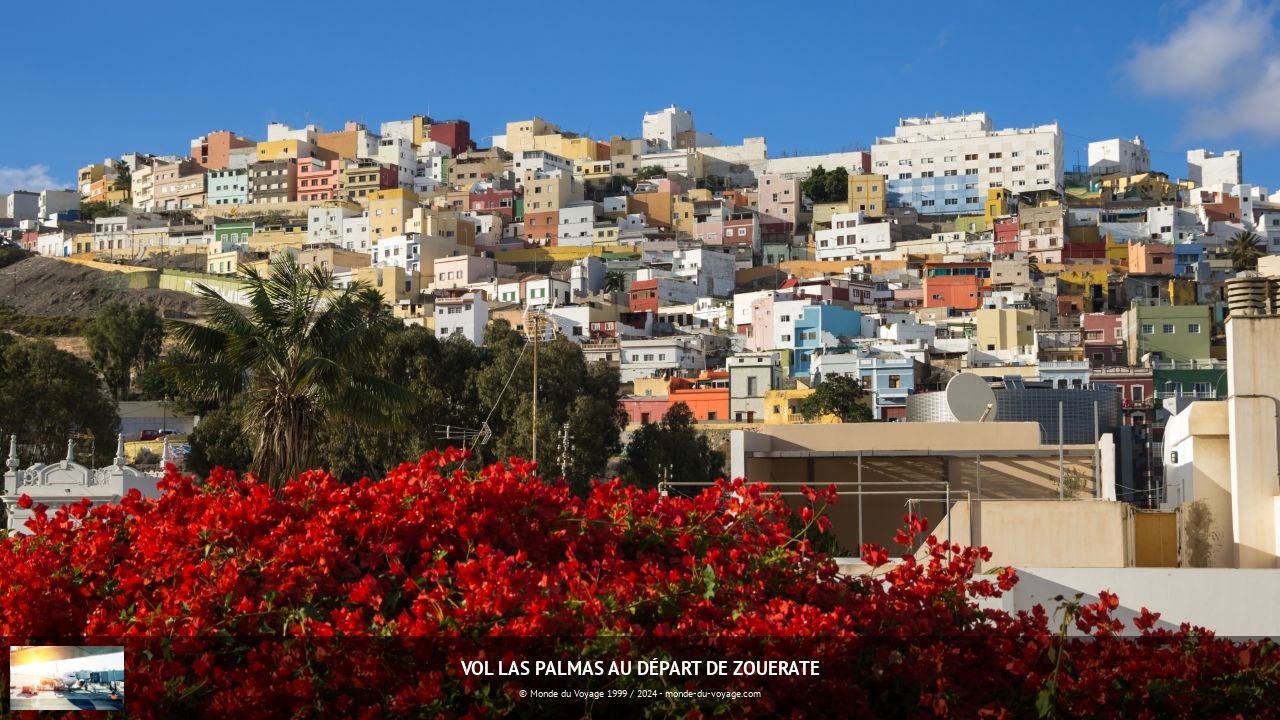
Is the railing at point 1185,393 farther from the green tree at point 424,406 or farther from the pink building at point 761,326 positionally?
the green tree at point 424,406

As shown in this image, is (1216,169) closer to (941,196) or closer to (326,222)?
(941,196)

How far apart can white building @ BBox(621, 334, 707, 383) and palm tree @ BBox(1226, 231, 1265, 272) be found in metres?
31.6

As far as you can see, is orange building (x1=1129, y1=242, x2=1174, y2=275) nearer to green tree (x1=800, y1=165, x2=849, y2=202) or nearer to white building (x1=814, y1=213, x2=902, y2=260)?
white building (x1=814, y1=213, x2=902, y2=260)

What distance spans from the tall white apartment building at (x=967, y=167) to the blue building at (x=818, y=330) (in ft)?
106

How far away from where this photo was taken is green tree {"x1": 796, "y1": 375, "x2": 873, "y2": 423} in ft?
188

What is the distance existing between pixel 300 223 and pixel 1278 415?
9645 centimetres

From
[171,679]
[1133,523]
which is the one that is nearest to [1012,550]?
[1133,523]

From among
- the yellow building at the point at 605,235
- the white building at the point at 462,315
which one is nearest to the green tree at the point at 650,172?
the yellow building at the point at 605,235

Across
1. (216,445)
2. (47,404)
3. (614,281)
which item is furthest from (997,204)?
(47,404)

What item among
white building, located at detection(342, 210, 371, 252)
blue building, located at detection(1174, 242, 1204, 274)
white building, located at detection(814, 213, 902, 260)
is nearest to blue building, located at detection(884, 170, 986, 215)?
white building, located at detection(814, 213, 902, 260)

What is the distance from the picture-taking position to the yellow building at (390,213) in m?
98.3

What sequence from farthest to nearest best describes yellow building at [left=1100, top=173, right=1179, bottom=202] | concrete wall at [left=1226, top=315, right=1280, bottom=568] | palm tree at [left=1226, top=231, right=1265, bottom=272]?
yellow building at [left=1100, top=173, right=1179, bottom=202], palm tree at [left=1226, top=231, right=1265, bottom=272], concrete wall at [left=1226, top=315, right=1280, bottom=568]

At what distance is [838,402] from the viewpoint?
5772cm

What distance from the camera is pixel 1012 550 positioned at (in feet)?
42.1
